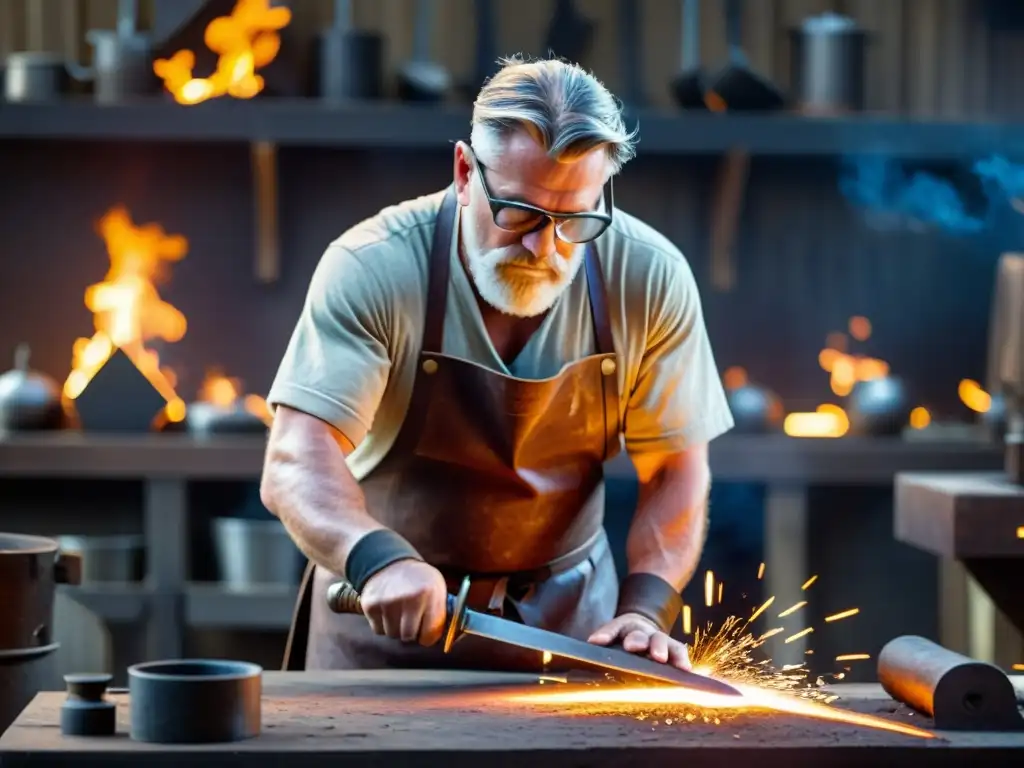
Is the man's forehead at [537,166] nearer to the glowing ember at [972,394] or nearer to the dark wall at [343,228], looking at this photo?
the dark wall at [343,228]

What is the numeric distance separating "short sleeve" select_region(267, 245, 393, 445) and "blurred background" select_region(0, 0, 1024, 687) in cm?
276

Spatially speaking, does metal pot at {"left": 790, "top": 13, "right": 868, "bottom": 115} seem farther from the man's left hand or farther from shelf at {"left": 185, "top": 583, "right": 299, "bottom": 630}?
the man's left hand

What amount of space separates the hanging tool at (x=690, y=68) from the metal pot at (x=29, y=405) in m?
2.47

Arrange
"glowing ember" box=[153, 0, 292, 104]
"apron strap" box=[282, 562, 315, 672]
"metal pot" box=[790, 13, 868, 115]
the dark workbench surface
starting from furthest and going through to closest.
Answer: "glowing ember" box=[153, 0, 292, 104]
"metal pot" box=[790, 13, 868, 115]
"apron strap" box=[282, 562, 315, 672]
the dark workbench surface

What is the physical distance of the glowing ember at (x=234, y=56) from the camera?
5.85 metres

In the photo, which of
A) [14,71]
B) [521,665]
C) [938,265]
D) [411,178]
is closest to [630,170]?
[411,178]

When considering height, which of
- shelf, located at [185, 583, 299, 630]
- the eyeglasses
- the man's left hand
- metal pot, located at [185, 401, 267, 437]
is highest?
the eyeglasses

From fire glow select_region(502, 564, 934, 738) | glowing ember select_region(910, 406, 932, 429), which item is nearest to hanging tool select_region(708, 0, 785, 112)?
glowing ember select_region(910, 406, 932, 429)

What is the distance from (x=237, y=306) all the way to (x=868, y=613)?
2.68 meters

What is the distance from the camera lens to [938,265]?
20.5 ft

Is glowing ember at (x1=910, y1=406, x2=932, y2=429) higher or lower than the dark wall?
lower

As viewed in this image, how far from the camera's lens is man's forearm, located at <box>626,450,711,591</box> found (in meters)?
3.02

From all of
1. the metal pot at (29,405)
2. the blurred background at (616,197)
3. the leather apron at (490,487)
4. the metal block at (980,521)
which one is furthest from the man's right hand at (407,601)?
the metal pot at (29,405)

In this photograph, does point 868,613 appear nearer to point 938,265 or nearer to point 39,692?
point 938,265
